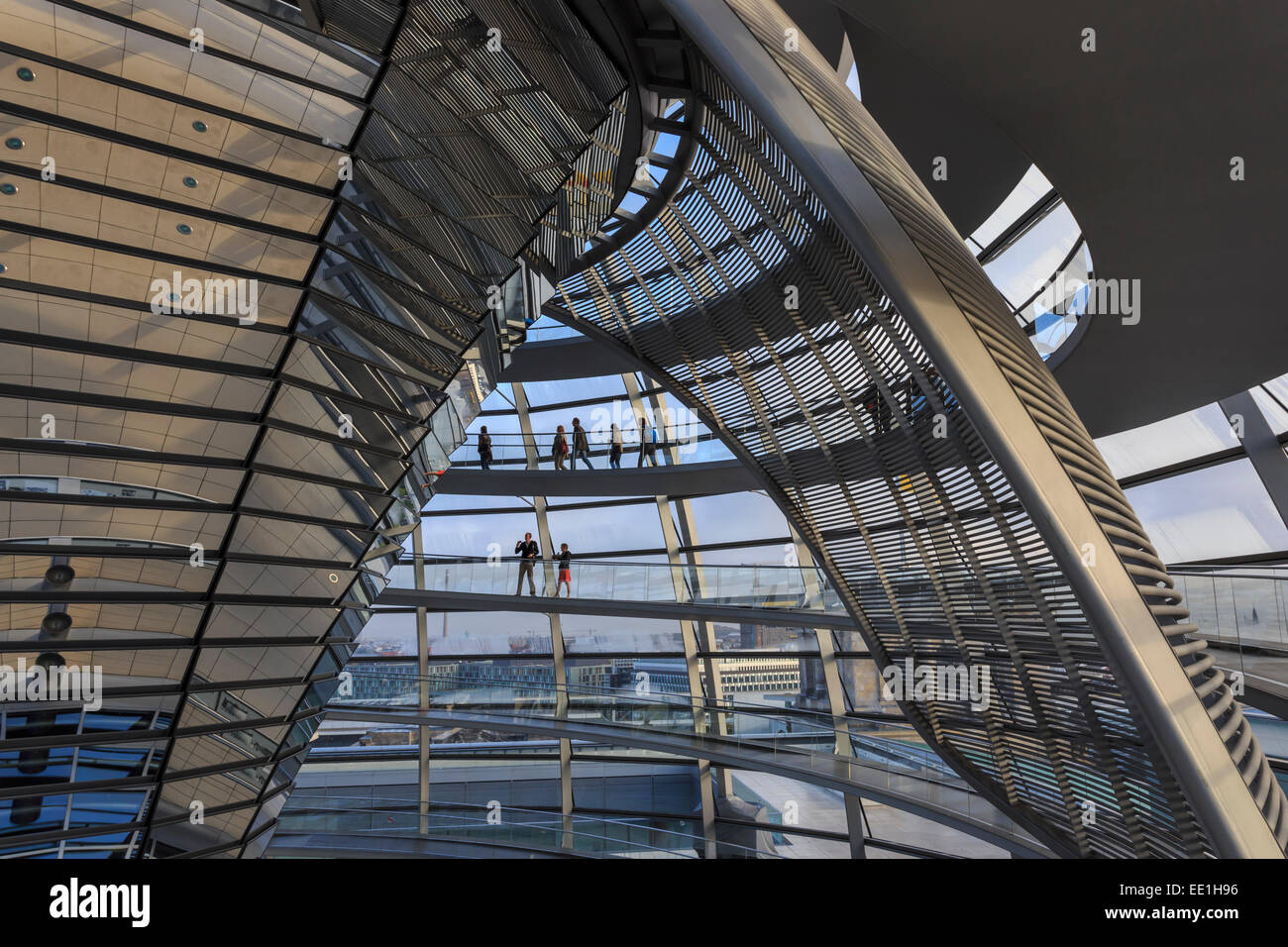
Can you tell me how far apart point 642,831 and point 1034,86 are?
60.6ft

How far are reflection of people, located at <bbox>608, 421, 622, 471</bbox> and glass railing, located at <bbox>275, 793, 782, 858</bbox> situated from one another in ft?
27.4

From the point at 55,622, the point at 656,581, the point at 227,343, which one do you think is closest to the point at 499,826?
the point at 656,581

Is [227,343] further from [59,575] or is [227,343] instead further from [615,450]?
[615,450]

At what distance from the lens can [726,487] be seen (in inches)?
794

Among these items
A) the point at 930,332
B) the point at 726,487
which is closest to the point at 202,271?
the point at 930,332

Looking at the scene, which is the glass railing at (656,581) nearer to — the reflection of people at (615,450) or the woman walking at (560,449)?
the woman walking at (560,449)

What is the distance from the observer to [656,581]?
19.8 meters

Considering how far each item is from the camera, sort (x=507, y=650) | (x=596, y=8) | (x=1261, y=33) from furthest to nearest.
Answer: (x=507, y=650), (x=596, y=8), (x=1261, y=33)

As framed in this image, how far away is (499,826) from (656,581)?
26.1ft

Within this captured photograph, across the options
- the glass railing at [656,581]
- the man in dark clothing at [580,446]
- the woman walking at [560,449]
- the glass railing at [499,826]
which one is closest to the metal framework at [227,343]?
the glass railing at [656,581]

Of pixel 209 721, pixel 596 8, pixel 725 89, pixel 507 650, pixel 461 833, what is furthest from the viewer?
pixel 507 650

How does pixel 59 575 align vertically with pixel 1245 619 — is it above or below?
above

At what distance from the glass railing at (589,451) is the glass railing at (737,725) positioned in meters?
5.33

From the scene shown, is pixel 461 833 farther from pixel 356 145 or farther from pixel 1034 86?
pixel 1034 86
